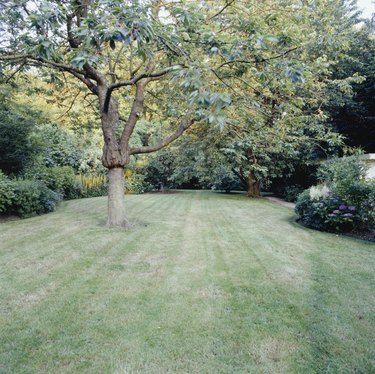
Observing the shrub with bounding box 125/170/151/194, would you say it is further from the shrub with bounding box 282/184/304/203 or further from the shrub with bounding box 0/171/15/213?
the shrub with bounding box 0/171/15/213

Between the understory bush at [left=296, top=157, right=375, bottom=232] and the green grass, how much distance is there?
2.78ft

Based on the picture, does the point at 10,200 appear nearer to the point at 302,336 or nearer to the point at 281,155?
the point at 302,336

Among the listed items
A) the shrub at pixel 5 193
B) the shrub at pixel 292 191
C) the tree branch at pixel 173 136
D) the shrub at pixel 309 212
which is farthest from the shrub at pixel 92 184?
the shrub at pixel 309 212

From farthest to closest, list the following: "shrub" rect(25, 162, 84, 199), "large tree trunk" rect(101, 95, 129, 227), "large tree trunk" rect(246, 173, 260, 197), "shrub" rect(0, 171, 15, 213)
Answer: "large tree trunk" rect(246, 173, 260, 197) → "shrub" rect(25, 162, 84, 199) → "shrub" rect(0, 171, 15, 213) → "large tree trunk" rect(101, 95, 129, 227)

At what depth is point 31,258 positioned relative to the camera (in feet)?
13.6

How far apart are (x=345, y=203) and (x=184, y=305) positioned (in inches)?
199

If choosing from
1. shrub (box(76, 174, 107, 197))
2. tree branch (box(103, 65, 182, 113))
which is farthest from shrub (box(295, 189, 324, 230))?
shrub (box(76, 174, 107, 197))

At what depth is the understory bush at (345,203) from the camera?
19.6ft

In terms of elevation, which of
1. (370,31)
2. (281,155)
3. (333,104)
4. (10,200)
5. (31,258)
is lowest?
(31,258)

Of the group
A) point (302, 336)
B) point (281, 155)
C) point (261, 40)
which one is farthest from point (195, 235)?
point (281, 155)

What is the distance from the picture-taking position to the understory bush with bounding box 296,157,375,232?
5.98 m

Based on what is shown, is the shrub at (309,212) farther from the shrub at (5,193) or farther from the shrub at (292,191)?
the shrub at (5,193)

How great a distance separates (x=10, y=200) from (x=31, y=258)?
3657 mm

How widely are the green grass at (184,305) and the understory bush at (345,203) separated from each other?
2.78 ft
